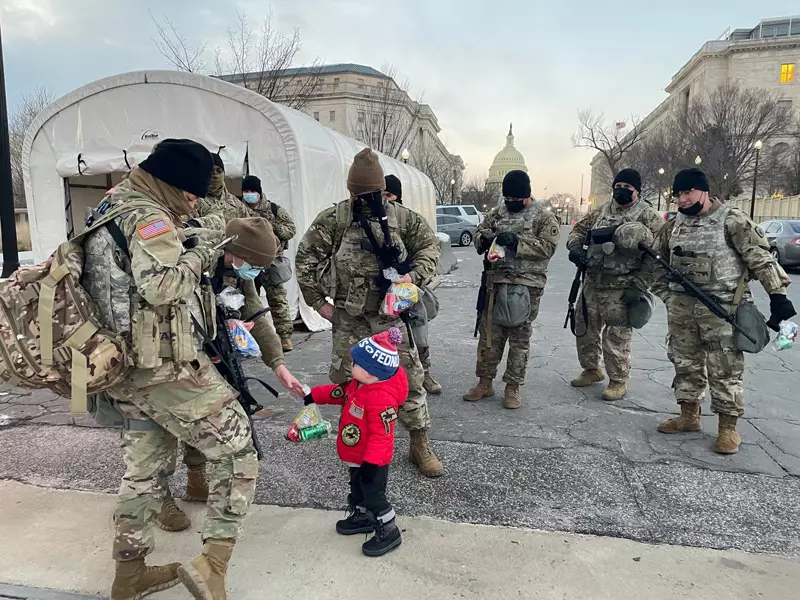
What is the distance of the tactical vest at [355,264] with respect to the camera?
3.32 m

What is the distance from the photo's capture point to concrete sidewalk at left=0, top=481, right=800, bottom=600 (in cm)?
225

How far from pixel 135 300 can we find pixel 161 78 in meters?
6.48

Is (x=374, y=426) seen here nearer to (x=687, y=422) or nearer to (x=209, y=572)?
(x=209, y=572)

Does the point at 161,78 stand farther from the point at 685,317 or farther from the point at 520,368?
the point at 685,317

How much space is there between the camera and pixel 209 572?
202 cm

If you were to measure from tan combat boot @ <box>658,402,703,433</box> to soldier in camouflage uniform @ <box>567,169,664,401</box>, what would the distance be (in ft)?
2.29

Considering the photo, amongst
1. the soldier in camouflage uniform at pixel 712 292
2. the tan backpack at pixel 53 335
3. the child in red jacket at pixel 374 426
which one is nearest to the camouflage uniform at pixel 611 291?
the soldier in camouflage uniform at pixel 712 292

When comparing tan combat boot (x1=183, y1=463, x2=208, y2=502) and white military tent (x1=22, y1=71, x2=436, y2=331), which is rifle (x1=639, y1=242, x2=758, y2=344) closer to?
tan combat boot (x1=183, y1=463, x2=208, y2=502)

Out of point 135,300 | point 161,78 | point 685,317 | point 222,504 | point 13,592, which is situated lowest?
point 13,592

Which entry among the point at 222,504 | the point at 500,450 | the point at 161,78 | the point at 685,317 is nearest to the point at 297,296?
the point at 161,78

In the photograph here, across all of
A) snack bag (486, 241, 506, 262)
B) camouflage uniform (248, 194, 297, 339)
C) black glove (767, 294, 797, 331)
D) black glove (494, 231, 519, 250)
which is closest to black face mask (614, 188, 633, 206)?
black glove (494, 231, 519, 250)

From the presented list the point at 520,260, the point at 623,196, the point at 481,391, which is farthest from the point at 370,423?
the point at 623,196

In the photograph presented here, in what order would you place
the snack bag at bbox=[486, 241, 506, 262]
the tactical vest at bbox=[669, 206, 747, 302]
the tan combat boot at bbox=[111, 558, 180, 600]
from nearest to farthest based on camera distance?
the tan combat boot at bbox=[111, 558, 180, 600] → the tactical vest at bbox=[669, 206, 747, 302] → the snack bag at bbox=[486, 241, 506, 262]

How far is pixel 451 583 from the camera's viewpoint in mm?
2291
